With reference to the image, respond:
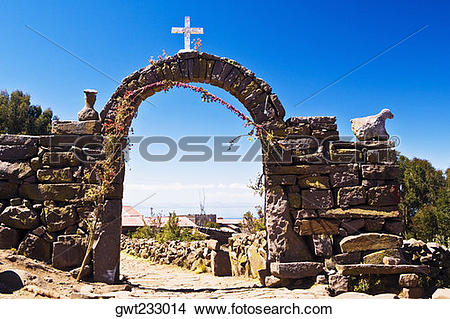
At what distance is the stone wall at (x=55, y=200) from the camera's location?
17.3ft

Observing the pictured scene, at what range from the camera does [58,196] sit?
5.38 metres

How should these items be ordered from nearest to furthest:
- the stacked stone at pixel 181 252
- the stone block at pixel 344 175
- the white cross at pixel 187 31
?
the stone block at pixel 344 175, the white cross at pixel 187 31, the stacked stone at pixel 181 252

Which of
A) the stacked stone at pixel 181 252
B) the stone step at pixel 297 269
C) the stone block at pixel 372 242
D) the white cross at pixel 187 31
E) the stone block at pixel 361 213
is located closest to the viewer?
the stone step at pixel 297 269

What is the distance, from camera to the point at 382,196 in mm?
5426

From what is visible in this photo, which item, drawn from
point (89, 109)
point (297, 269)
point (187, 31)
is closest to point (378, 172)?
point (297, 269)

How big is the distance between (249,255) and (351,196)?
254cm

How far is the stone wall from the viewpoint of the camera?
526cm

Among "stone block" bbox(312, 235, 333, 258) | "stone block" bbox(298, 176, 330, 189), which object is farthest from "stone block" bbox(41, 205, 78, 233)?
"stone block" bbox(312, 235, 333, 258)

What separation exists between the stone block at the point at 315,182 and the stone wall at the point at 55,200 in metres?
2.99

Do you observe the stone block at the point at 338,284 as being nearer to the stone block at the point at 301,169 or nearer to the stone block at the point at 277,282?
the stone block at the point at 277,282

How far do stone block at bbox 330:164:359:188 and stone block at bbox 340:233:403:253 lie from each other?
0.84 metres

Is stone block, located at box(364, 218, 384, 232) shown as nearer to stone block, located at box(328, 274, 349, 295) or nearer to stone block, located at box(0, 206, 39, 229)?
stone block, located at box(328, 274, 349, 295)

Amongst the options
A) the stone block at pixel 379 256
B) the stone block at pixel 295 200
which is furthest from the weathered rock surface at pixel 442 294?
the stone block at pixel 295 200

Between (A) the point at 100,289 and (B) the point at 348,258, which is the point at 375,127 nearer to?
(B) the point at 348,258
